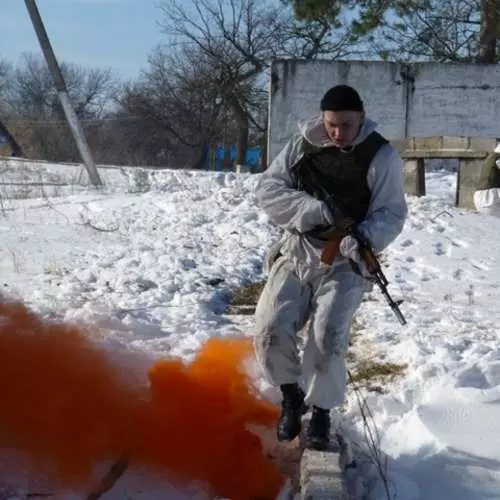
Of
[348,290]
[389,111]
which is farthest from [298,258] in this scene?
[389,111]

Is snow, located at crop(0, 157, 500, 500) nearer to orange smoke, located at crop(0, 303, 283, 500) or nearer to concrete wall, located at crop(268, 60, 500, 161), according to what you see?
orange smoke, located at crop(0, 303, 283, 500)

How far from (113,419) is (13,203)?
10.3 metres

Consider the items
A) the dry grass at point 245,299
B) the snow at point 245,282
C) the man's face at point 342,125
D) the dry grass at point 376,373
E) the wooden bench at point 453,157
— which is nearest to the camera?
the man's face at point 342,125

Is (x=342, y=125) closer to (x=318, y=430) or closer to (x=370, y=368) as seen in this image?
(x=318, y=430)

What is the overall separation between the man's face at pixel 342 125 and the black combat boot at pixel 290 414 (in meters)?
1.20

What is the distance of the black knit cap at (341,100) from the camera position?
3.46 m

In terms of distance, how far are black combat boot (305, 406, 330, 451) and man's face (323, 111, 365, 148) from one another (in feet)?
4.16

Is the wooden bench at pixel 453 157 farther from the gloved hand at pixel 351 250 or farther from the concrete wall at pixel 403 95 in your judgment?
the gloved hand at pixel 351 250

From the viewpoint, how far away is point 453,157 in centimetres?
1225

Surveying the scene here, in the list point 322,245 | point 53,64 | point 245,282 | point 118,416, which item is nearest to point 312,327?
point 322,245

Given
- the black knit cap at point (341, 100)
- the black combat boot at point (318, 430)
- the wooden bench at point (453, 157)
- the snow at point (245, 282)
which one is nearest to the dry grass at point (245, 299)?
the snow at point (245, 282)

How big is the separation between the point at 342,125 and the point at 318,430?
1.43 meters

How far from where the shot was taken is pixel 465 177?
1180cm

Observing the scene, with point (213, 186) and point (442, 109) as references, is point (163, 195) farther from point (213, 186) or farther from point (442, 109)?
point (442, 109)
